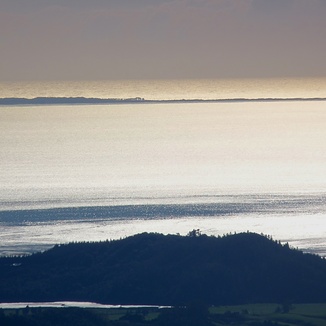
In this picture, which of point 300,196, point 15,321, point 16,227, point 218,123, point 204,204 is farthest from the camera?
point 218,123

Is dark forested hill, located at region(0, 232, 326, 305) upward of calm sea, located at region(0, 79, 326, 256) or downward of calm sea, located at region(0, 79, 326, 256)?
downward

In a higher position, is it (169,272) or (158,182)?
(158,182)

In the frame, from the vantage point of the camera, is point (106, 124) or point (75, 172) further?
point (106, 124)

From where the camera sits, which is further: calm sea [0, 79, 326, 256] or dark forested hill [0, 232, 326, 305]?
calm sea [0, 79, 326, 256]

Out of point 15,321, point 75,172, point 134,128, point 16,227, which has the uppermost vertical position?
point 134,128

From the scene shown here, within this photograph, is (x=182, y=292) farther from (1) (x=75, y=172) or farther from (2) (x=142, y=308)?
(1) (x=75, y=172)

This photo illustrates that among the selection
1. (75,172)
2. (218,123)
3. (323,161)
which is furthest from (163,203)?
(218,123)
